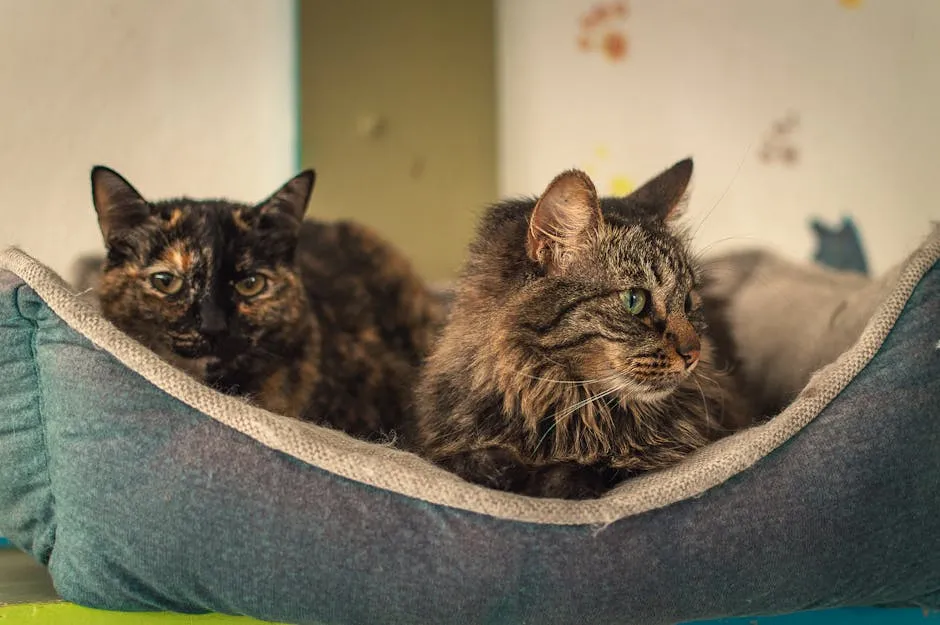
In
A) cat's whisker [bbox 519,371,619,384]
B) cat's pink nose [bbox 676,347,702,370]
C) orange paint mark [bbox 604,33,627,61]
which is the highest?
orange paint mark [bbox 604,33,627,61]

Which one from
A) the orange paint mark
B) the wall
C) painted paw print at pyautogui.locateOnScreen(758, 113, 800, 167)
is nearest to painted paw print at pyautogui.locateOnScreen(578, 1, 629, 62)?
the orange paint mark

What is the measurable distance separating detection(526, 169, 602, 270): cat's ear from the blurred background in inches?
56.6

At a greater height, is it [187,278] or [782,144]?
[782,144]

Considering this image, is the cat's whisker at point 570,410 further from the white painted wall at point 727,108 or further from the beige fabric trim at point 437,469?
the white painted wall at point 727,108

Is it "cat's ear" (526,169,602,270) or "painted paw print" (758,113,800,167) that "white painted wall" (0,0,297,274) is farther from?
"painted paw print" (758,113,800,167)

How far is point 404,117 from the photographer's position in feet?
10.1

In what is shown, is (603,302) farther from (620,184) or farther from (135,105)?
(620,184)

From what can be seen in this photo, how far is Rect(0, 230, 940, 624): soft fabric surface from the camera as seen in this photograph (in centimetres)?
109

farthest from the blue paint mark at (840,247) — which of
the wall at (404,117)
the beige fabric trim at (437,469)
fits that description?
the beige fabric trim at (437,469)

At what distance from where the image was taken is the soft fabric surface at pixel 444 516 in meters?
1.09

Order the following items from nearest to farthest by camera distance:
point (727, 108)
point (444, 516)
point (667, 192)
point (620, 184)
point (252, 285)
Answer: point (444, 516), point (667, 192), point (252, 285), point (727, 108), point (620, 184)

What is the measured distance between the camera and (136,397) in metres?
1.16

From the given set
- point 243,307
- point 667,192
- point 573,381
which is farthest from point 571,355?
point 243,307

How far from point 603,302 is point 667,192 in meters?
0.38
